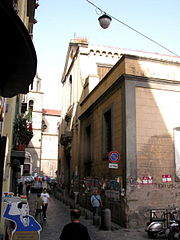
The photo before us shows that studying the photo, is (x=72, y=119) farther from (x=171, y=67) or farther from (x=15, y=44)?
(x=15, y=44)

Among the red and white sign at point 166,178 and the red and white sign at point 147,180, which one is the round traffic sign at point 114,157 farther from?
the red and white sign at point 166,178

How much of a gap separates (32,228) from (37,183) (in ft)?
82.8

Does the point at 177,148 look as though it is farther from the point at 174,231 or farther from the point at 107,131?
the point at 174,231

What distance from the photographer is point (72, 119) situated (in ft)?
84.8

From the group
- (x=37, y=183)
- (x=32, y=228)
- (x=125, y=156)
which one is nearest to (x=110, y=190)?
(x=125, y=156)

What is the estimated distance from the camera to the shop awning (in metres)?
2.50

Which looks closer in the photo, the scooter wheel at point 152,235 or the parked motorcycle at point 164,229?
the parked motorcycle at point 164,229

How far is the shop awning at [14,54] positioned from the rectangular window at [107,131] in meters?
11.4

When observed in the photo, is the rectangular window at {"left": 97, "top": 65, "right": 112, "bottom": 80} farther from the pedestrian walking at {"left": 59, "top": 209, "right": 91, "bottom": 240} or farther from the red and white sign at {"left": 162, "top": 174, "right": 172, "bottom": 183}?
the pedestrian walking at {"left": 59, "top": 209, "right": 91, "bottom": 240}

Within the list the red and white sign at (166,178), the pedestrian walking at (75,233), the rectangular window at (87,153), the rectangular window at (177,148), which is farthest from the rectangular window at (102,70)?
the pedestrian walking at (75,233)

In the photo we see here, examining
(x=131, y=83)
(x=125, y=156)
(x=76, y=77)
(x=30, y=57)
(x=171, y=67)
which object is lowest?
(x=125, y=156)

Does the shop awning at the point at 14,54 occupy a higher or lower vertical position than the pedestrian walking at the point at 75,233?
higher

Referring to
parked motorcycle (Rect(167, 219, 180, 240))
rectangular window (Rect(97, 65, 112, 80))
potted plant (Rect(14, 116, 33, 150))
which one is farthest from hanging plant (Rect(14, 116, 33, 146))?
rectangular window (Rect(97, 65, 112, 80))

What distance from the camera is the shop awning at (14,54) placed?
8.19 feet
